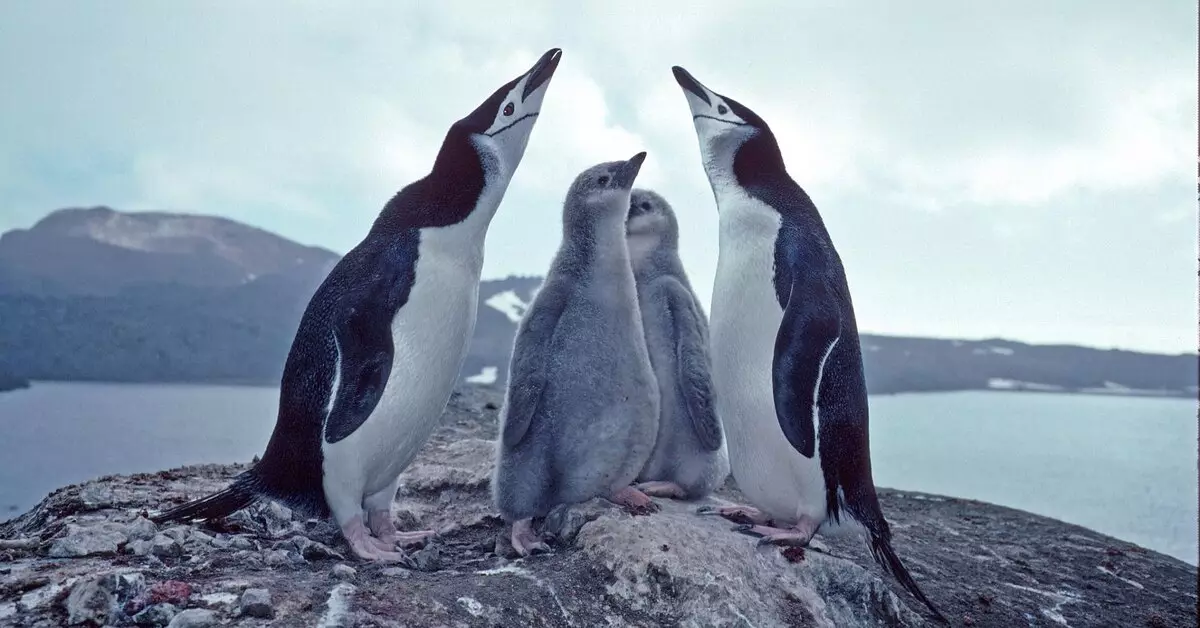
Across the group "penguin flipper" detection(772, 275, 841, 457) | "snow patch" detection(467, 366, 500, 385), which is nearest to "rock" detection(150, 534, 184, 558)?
"penguin flipper" detection(772, 275, 841, 457)

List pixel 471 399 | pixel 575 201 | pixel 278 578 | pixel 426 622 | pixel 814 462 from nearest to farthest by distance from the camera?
pixel 426 622
pixel 278 578
pixel 814 462
pixel 575 201
pixel 471 399

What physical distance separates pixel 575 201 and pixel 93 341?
7.49m

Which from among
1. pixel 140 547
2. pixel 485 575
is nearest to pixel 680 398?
pixel 485 575

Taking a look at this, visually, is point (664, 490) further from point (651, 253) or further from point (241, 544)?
point (241, 544)

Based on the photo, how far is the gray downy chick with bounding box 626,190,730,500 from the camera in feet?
11.7

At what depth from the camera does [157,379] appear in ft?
29.8

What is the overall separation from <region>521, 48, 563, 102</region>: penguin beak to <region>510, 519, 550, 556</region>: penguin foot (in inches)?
70.3

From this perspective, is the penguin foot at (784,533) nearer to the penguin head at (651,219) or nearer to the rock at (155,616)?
the penguin head at (651,219)

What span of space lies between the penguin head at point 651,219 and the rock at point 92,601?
2759mm

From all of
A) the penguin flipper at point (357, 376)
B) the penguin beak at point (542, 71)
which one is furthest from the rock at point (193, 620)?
the penguin beak at point (542, 71)

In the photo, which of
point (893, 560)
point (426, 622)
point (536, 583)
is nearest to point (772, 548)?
point (893, 560)

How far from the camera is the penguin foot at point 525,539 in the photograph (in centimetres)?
293

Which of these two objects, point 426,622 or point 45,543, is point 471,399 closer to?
point 45,543

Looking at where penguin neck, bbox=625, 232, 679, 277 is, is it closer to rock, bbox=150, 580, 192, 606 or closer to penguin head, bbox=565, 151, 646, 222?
penguin head, bbox=565, 151, 646, 222
